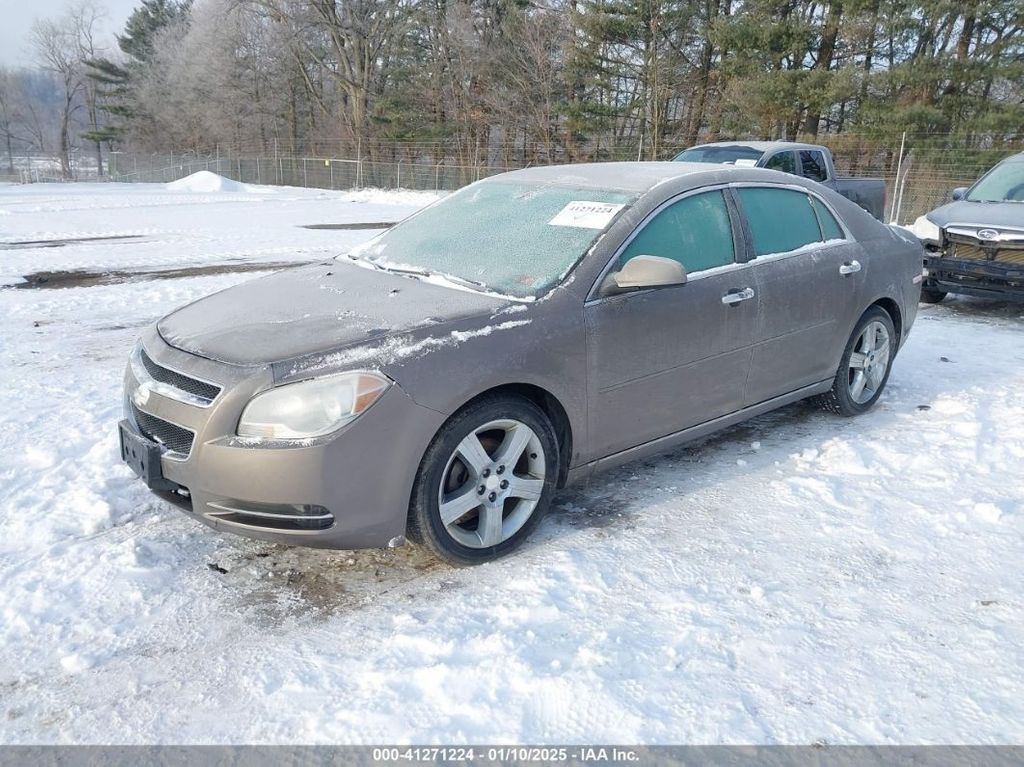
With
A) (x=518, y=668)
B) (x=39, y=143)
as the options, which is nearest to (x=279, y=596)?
(x=518, y=668)

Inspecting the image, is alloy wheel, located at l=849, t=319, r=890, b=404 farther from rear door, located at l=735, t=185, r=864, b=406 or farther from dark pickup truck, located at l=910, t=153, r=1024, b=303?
dark pickup truck, located at l=910, t=153, r=1024, b=303

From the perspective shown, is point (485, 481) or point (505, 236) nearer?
point (485, 481)

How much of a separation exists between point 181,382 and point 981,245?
A: 321 inches

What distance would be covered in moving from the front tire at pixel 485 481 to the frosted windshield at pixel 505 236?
0.60 m

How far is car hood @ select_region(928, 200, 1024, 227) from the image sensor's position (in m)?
8.19

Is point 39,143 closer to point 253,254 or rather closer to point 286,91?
point 286,91

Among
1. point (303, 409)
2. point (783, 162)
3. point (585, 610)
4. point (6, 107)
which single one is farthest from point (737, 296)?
point (6, 107)

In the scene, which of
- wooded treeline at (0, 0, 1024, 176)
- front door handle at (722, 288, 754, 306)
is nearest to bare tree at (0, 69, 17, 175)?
wooded treeline at (0, 0, 1024, 176)

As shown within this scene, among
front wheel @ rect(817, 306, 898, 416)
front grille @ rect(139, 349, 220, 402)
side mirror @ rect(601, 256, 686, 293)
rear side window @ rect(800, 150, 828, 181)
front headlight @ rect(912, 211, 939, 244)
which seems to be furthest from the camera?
rear side window @ rect(800, 150, 828, 181)

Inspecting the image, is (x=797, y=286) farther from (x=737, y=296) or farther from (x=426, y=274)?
(x=426, y=274)

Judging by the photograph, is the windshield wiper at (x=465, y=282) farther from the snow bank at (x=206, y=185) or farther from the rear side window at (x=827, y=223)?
the snow bank at (x=206, y=185)

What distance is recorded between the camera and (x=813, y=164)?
11.5 m

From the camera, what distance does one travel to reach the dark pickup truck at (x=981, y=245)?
8.00m

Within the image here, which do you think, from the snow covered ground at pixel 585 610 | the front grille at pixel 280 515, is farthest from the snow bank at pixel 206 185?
the front grille at pixel 280 515
